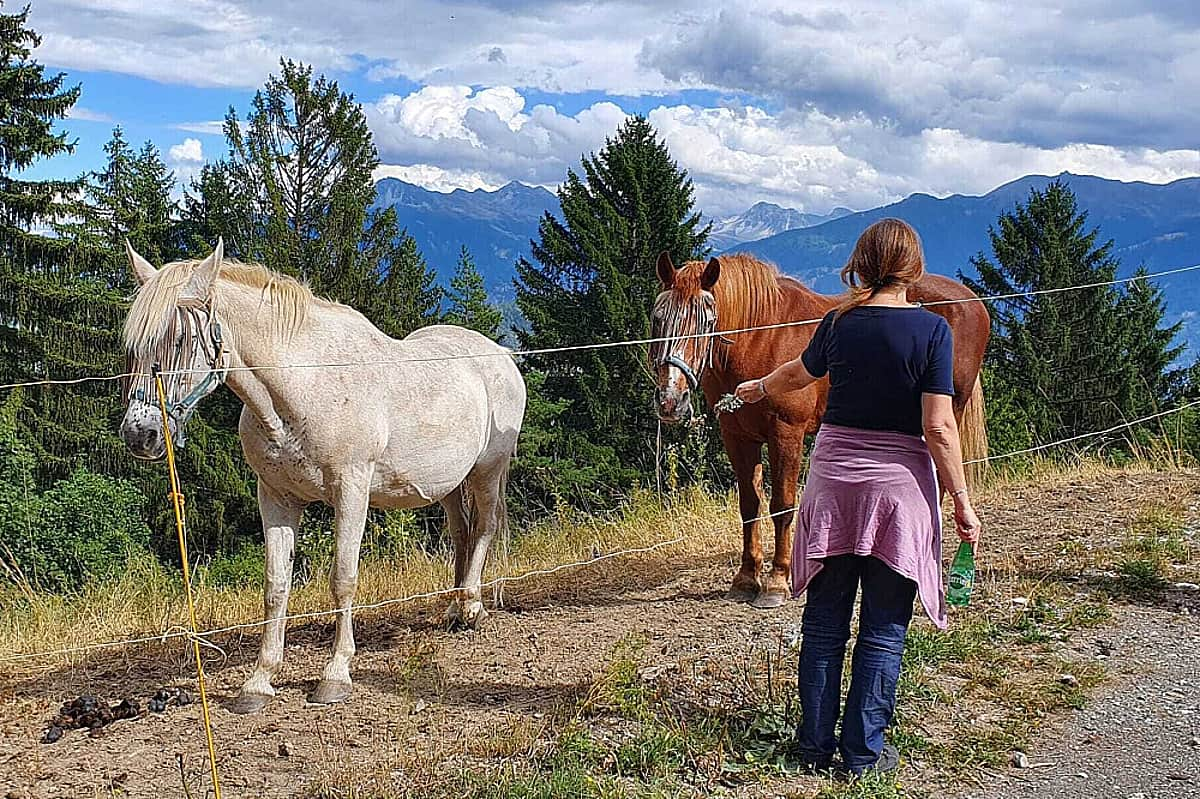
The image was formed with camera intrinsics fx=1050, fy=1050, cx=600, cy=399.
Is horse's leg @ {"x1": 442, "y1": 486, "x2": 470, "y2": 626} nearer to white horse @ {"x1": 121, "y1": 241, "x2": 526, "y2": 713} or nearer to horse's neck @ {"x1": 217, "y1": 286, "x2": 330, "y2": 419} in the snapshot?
white horse @ {"x1": 121, "y1": 241, "x2": 526, "y2": 713}

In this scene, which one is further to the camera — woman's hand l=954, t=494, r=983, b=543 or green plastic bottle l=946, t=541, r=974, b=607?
green plastic bottle l=946, t=541, r=974, b=607

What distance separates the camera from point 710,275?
18.5ft

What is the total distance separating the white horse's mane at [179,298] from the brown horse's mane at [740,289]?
2056 mm

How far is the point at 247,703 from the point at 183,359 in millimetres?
1650

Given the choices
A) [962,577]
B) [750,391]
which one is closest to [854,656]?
[962,577]

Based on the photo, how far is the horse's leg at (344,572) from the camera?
4.89 meters

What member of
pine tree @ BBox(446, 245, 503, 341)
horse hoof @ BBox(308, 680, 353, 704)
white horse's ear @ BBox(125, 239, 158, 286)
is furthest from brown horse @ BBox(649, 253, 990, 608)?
pine tree @ BBox(446, 245, 503, 341)

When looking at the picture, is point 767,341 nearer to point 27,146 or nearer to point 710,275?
point 710,275

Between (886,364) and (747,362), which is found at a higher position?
(886,364)

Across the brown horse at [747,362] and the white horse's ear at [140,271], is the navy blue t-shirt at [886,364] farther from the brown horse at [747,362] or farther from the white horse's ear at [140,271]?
the white horse's ear at [140,271]

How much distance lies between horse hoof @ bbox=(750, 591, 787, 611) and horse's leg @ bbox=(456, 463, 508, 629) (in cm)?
161

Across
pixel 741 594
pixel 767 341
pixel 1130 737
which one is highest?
pixel 767 341

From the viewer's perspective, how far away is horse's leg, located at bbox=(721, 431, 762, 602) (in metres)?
6.26

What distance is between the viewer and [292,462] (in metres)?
4.80
